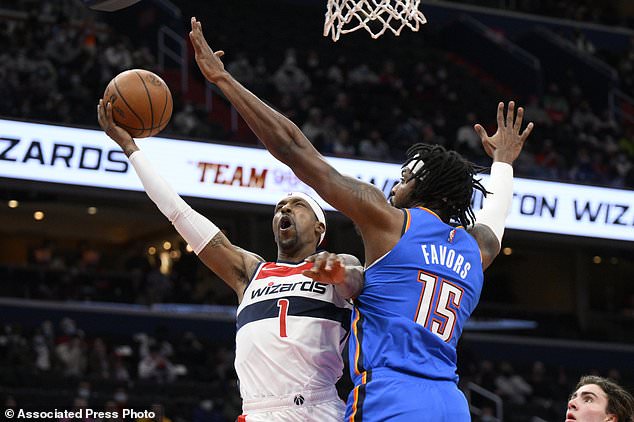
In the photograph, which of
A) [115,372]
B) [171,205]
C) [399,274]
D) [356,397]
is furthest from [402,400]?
[115,372]

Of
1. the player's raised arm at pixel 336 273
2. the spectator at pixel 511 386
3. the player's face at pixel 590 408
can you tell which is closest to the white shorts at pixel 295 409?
the player's raised arm at pixel 336 273

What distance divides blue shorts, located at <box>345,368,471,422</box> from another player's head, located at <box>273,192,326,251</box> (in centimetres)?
108

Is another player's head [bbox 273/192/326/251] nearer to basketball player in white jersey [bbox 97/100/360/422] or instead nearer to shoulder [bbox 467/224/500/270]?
basketball player in white jersey [bbox 97/100/360/422]

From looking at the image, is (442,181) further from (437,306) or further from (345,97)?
(345,97)

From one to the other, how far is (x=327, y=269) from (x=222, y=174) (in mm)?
9094

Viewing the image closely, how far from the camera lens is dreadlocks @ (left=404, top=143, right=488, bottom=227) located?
413cm

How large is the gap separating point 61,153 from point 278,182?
2589mm

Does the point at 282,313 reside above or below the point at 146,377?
above

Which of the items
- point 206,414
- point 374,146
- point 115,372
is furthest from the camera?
point 374,146

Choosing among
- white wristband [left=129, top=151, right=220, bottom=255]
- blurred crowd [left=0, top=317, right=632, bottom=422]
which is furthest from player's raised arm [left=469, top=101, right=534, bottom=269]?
blurred crowd [left=0, top=317, right=632, bottom=422]

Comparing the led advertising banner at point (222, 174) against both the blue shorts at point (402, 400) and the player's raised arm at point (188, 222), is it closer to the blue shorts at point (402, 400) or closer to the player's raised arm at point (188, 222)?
the player's raised arm at point (188, 222)

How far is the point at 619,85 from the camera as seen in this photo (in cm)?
2286

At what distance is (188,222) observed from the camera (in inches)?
183

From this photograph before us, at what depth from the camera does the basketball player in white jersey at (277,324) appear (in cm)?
440
